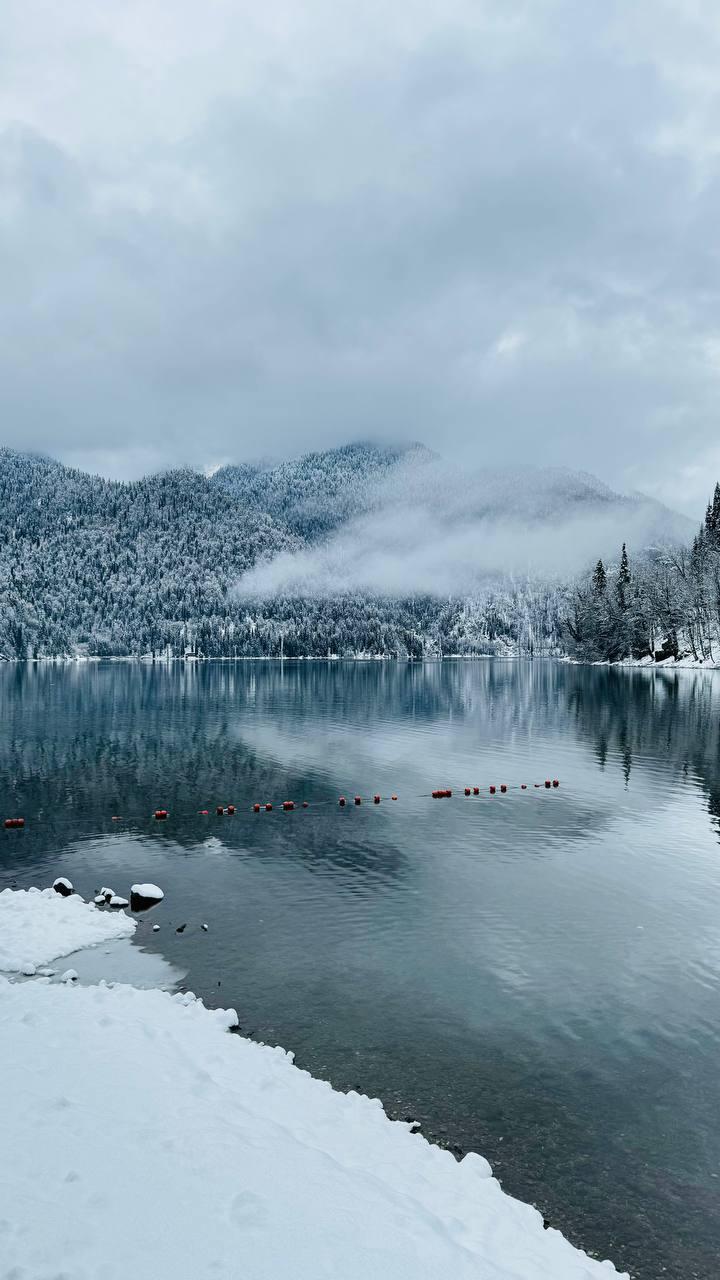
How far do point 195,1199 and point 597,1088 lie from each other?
11267mm

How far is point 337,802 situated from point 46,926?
1042 inches

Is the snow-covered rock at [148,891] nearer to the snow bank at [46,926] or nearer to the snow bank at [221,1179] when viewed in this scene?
→ the snow bank at [46,926]

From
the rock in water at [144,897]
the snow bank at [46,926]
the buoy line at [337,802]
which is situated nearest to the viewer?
the snow bank at [46,926]

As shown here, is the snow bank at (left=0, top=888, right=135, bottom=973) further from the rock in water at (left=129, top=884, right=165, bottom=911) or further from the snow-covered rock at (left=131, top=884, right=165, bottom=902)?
the snow-covered rock at (left=131, top=884, right=165, bottom=902)

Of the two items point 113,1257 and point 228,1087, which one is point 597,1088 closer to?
point 228,1087

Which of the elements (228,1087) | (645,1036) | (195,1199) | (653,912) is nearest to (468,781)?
(653,912)

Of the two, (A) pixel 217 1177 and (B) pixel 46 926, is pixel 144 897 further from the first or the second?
(A) pixel 217 1177

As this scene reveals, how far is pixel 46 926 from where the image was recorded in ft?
86.4

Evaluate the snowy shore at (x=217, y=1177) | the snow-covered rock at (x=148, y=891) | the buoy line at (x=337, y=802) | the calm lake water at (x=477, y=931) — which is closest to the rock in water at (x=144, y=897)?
the snow-covered rock at (x=148, y=891)

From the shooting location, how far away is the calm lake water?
52.6 feet

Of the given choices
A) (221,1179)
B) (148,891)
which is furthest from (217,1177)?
(148,891)

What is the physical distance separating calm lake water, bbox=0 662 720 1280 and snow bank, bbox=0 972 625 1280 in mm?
2042

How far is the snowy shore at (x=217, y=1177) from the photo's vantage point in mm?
10133

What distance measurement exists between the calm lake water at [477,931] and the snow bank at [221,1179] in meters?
2.04
